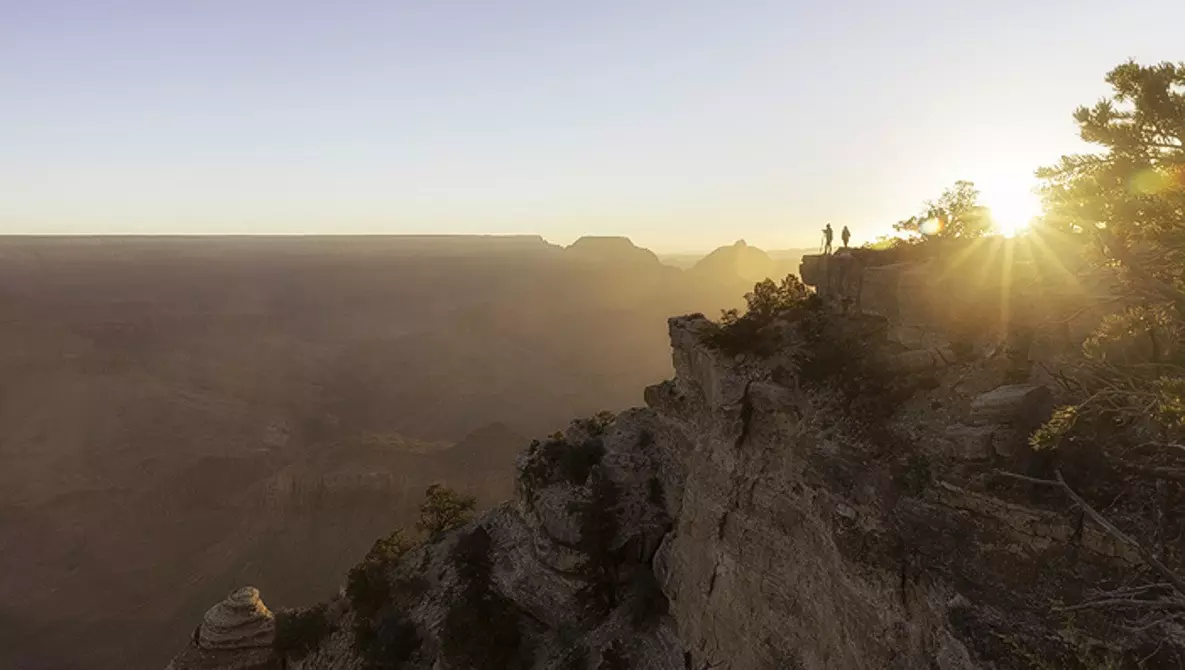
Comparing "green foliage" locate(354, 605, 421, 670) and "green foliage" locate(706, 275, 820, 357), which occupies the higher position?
"green foliage" locate(706, 275, 820, 357)

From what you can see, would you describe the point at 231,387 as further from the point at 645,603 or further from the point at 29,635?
the point at 645,603

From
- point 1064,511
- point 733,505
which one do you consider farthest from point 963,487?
point 733,505

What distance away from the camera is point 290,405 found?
115 m

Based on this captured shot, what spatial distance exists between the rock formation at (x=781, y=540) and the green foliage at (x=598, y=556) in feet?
0.21

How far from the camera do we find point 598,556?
83.8 feet

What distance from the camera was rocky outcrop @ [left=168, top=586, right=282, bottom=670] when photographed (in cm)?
3016

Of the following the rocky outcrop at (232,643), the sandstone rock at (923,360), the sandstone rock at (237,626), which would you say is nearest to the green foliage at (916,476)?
the sandstone rock at (923,360)

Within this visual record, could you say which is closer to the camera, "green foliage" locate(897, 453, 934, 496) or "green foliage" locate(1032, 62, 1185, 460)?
"green foliage" locate(1032, 62, 1185, 460)

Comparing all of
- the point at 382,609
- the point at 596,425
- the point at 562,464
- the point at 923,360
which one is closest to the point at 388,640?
the point at 382,609

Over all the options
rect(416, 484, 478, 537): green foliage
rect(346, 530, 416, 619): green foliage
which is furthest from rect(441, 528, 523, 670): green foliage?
rect(416, 484, 478, 537): green foliage

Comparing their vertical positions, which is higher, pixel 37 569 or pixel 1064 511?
pixel 1064 511

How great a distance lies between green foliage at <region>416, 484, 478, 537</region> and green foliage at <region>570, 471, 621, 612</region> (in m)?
11.6

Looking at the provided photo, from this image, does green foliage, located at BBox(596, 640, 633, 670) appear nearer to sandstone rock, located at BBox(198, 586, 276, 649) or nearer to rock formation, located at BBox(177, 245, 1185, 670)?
rock formation, located at BBox(177, 245, 1185, 670)

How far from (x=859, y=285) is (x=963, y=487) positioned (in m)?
9.72
